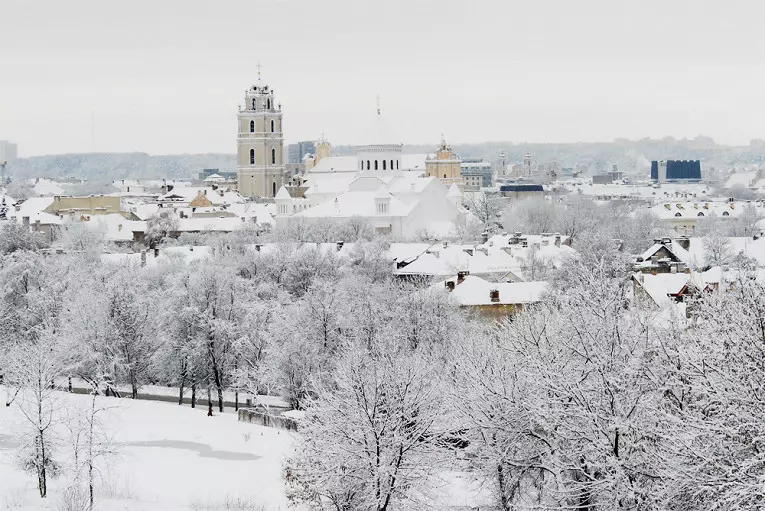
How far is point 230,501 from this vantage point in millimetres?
23672

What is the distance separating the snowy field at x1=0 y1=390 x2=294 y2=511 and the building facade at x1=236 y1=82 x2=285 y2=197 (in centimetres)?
10107

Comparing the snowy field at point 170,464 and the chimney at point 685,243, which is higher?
the chimney at point 685,243

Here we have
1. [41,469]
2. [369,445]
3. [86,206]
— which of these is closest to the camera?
[369,445]

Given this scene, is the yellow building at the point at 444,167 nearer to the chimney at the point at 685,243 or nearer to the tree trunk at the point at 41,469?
the chimney at the point at 685,243

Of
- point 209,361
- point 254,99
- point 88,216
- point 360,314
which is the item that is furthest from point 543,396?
point 254,99

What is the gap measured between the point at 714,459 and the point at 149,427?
18.3 m

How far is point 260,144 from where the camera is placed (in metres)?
134

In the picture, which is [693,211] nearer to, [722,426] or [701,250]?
[701,250]

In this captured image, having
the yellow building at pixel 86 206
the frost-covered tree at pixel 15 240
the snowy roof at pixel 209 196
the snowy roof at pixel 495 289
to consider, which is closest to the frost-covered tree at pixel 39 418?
the snowy roof at pixel 495 289

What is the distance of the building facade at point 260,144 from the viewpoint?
13300cm

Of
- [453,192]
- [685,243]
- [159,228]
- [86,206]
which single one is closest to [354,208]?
[159,228]

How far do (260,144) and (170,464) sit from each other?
356ft

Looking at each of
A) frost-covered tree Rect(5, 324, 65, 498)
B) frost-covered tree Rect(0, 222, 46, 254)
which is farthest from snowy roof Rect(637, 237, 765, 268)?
frost-covered tree Rect(5, 324, 65, 498)

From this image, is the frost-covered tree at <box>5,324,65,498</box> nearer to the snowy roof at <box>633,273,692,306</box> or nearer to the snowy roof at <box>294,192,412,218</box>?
the snowy roof at <box>633,273,692,306</box>
